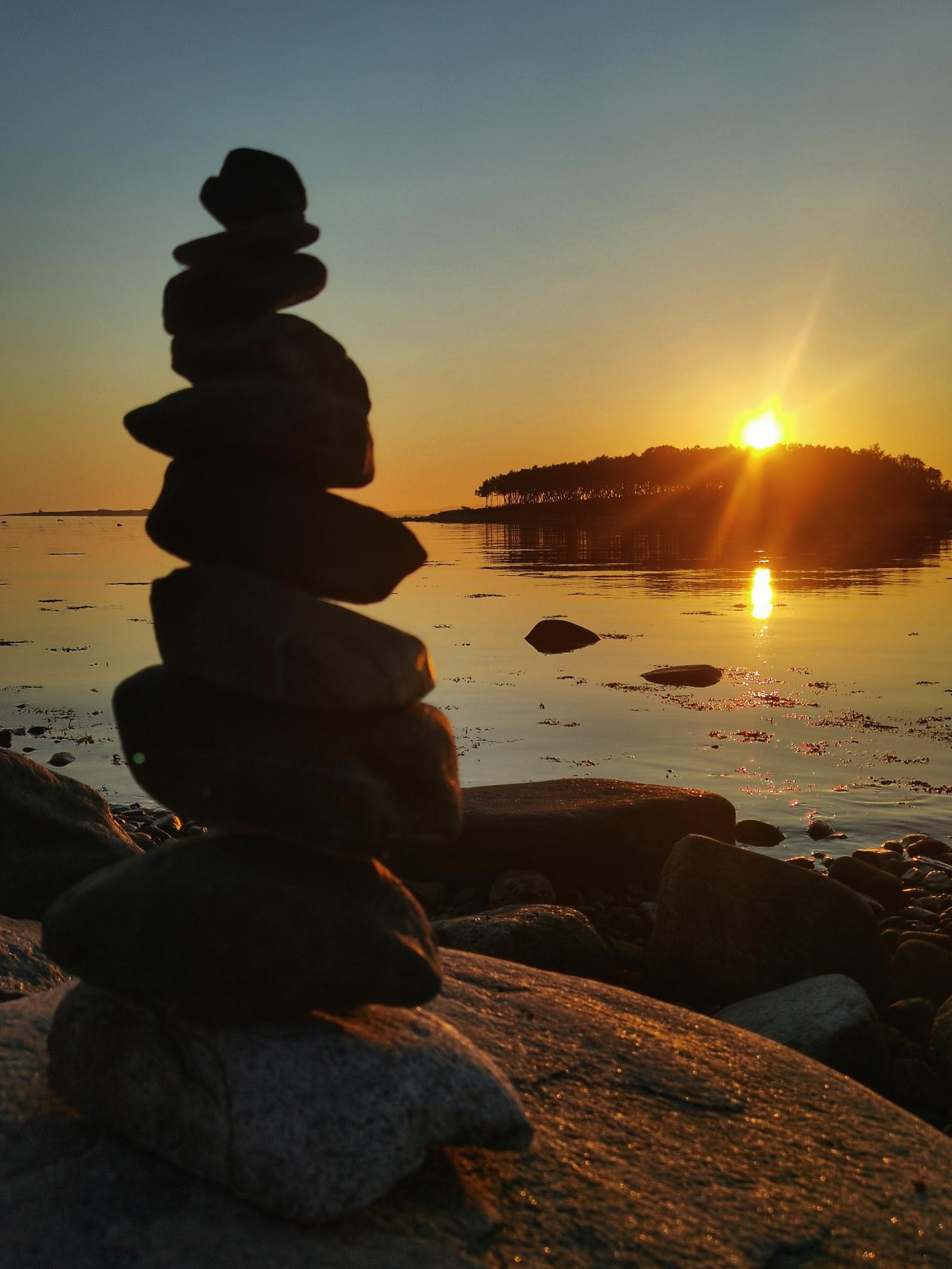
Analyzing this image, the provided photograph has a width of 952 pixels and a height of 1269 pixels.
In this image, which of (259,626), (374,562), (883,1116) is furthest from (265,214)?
(883,1116)

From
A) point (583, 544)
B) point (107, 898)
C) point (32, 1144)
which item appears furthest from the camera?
point (583, 544)

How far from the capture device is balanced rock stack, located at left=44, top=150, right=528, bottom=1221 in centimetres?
370

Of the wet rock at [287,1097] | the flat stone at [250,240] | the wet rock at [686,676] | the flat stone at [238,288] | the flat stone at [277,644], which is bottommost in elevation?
the wet rock at [686,676]

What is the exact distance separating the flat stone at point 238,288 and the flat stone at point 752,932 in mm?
4987


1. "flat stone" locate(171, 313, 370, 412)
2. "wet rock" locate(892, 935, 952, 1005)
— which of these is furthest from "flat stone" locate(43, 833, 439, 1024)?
"wet rock" locate(892, 935, 952, 1005)

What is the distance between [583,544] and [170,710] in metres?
77.0

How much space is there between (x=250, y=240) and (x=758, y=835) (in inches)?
347

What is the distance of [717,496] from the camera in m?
154

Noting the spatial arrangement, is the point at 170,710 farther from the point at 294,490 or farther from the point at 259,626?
the point at 294,490

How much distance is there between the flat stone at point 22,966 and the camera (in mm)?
5953

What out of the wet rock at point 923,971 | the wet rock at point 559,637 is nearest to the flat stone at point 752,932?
the wet rock at point 923,971

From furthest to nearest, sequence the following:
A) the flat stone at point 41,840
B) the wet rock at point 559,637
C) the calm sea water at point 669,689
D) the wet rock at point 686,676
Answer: the wet rock at point 559,637 → the wet rock at point 686,676 → the calm sea water at point 669,689 → the flat stone at point 41,840

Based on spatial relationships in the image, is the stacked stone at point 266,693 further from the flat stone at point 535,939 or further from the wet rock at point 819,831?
the wet rock at point 819,831

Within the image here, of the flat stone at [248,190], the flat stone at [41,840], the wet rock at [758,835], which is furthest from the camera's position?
the wet rock at [758,835]
